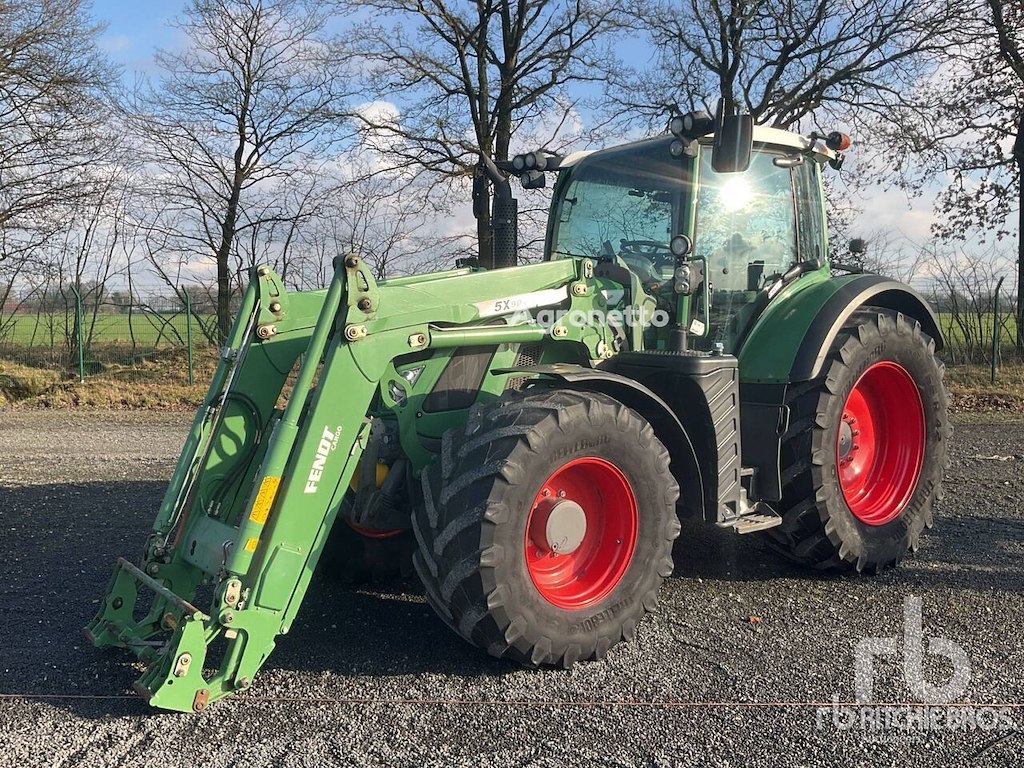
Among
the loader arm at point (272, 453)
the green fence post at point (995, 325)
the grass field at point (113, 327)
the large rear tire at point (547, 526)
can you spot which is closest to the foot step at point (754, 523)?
the large rear tire at point (547, 526)

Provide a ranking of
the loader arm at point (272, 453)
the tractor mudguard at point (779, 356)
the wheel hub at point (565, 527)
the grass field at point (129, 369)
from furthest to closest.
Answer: the grass field at point (129, 369) < the tractor mudguard at point (779, 356) < the wheel hub at point (565, 527) < the loader arm at point (272, 453)

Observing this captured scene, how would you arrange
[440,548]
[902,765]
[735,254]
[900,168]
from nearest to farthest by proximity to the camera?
1. [902,765]
2. [440,548]
3. [735,254]
4. [900,168]

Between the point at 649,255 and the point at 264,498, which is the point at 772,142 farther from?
the point at 264,498

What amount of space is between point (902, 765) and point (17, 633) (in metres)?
3.86

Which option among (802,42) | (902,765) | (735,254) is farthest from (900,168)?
(902,765)

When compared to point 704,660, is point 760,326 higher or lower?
higher

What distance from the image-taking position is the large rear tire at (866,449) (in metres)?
4.63

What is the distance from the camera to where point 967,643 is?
387 cm

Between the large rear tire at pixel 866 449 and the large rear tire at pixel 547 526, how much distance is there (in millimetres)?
1160

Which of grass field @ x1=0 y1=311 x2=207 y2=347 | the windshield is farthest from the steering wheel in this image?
grass field @ x1=0 y1=311 x2=207 y2=347

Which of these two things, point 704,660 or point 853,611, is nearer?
point 704,660

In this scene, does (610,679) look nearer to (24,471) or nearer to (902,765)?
(902,765)

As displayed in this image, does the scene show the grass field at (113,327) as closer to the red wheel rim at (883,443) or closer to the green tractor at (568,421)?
the red wheel rim at (883,443)

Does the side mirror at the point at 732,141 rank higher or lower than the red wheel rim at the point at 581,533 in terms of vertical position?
higher
